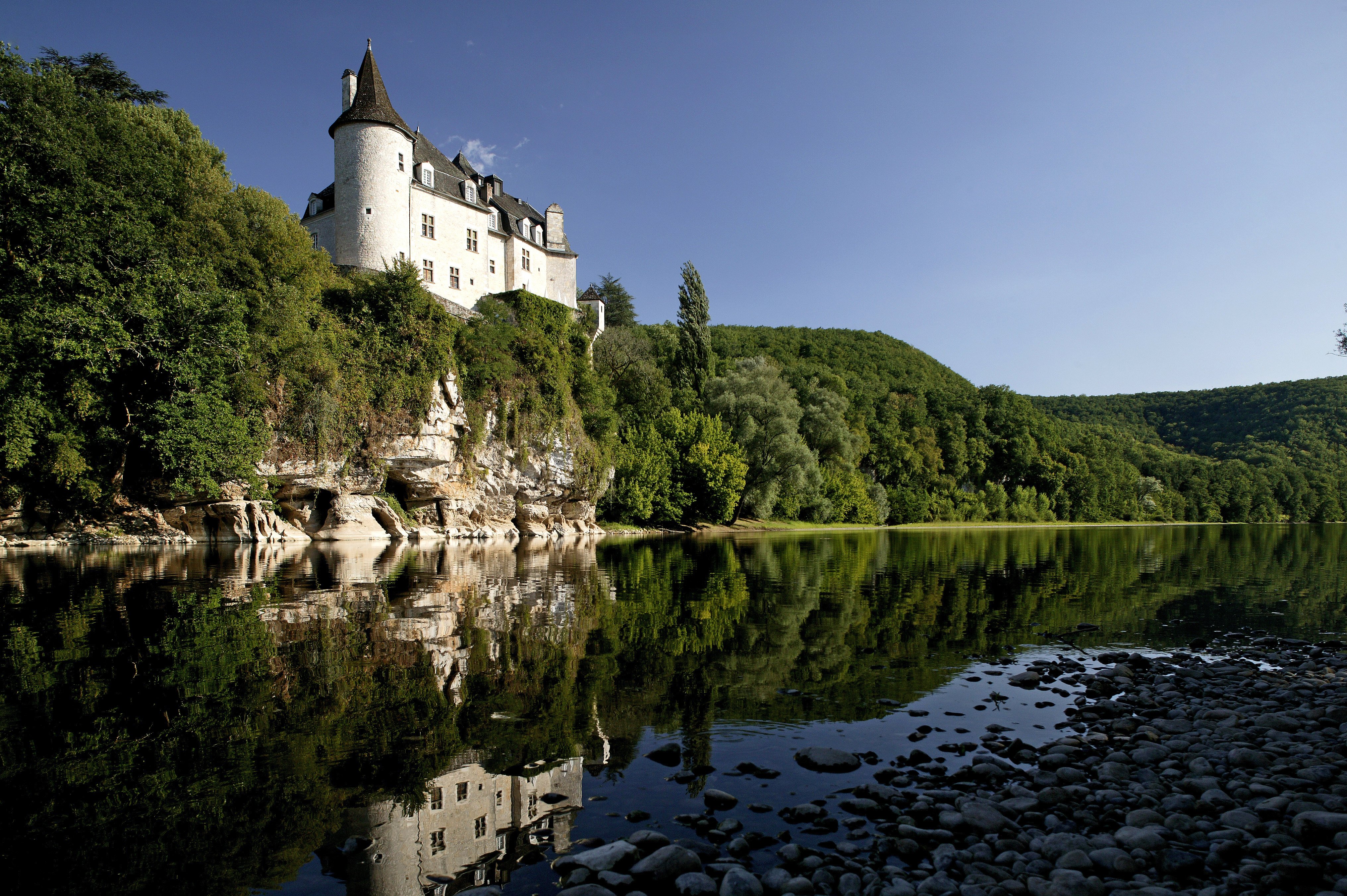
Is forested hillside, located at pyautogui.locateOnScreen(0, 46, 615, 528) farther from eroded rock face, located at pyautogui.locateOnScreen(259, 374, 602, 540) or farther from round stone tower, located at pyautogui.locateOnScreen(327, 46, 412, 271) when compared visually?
round stone tower, located at pyautogui.locateOnScreen(327, 46, 412, 271)

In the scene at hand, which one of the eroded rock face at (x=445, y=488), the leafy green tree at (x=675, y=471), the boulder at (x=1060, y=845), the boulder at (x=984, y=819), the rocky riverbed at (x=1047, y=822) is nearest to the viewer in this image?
the rocky riverbed at (x=1047, y=822)

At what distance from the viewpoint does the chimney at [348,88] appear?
4744 centimetres

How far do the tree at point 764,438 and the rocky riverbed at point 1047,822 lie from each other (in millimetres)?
55120

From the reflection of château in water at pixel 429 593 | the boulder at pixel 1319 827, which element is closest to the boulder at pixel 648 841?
the reflection of château in water at pixel 429 593

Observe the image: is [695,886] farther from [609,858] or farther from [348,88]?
[348,88]

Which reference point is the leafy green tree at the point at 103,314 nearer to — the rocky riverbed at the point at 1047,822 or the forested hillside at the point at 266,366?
the forested hillside at the point at 266,366

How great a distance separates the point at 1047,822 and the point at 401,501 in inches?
1818

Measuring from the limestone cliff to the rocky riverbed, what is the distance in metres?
38.5

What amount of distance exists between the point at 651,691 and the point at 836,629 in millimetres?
Answer: 6389

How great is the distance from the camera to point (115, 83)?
49.7m

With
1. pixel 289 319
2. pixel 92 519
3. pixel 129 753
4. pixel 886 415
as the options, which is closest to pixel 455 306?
pixel 289 319

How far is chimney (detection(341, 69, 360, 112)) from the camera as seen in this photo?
1868 inches

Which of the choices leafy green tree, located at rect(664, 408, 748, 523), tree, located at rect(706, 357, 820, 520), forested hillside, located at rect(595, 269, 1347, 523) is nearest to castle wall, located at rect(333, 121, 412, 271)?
forested hillside, located at rect(595, 269, 1347, 523)

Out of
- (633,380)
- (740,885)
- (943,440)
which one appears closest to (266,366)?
(633,380)
